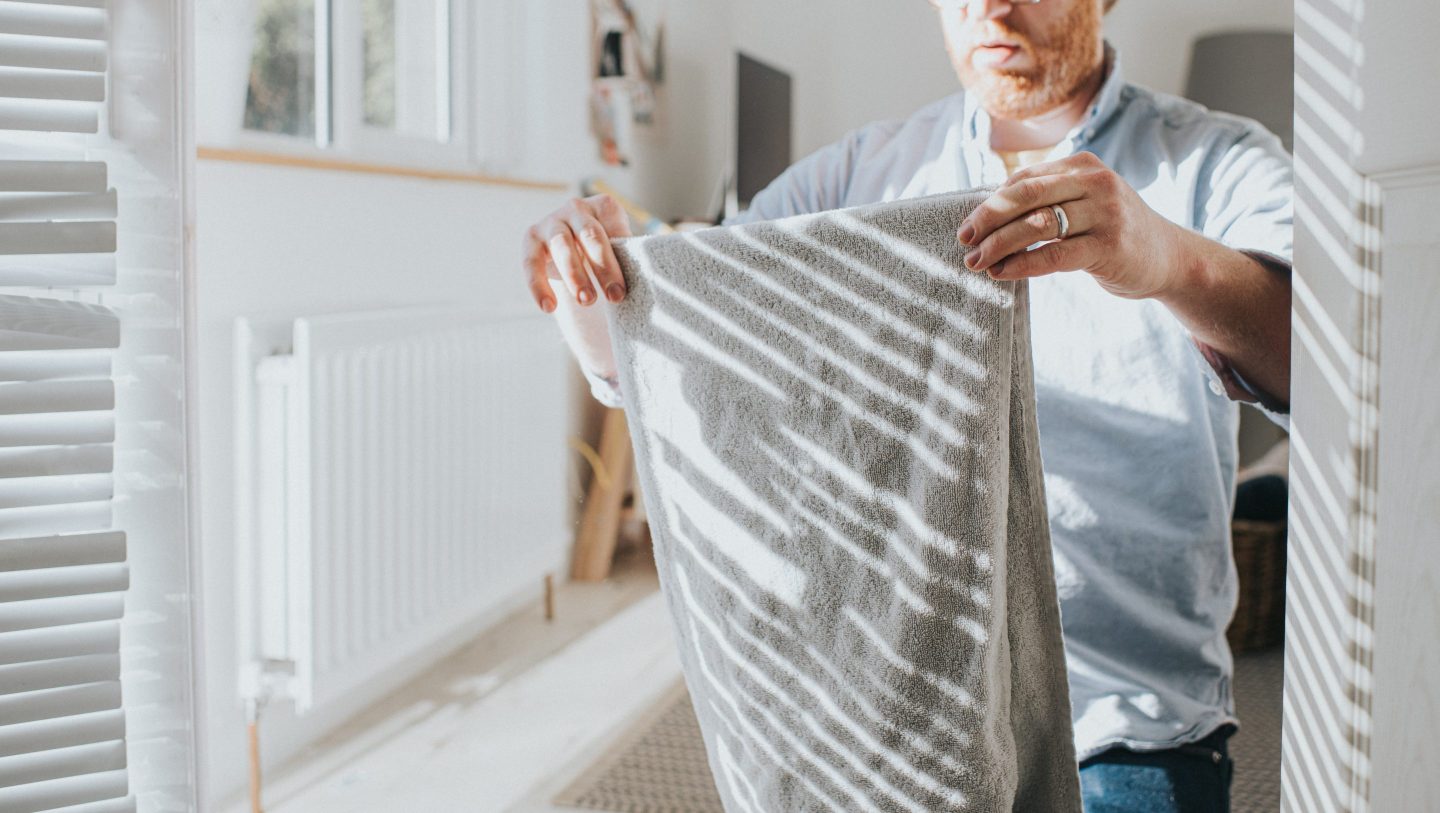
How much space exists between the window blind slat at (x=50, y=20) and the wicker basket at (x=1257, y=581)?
2.56 m

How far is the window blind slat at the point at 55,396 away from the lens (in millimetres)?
788

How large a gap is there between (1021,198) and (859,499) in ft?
0.75

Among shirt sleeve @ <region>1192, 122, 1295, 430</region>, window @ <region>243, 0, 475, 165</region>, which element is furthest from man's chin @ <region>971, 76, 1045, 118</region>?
window @ <region>243, 0, 475, 165</region>

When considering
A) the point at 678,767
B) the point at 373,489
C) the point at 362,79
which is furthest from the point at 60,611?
the point at 362,79

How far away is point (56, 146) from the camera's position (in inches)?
31.4

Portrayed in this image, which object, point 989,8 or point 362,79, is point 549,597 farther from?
point 989,8

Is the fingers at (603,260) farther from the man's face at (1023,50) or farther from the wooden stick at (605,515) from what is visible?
the wooden stick at (605,515)

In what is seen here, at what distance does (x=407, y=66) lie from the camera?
9.32ft

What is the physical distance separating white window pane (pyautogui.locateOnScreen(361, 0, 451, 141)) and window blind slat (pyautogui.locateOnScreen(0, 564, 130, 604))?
1983 millimetres

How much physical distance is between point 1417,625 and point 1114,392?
57 centimetres

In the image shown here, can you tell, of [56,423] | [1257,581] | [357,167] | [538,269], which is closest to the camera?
[56,423]

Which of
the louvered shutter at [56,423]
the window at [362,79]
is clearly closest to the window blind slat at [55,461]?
the louvered shutter at [56,423]

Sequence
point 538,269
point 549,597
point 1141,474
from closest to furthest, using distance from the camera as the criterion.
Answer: point 538,269 < point 1141,474 < point 549,597

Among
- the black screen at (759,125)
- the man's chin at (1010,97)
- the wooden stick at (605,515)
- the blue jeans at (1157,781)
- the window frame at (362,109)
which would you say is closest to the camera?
the blue jeans at (1157,781)
